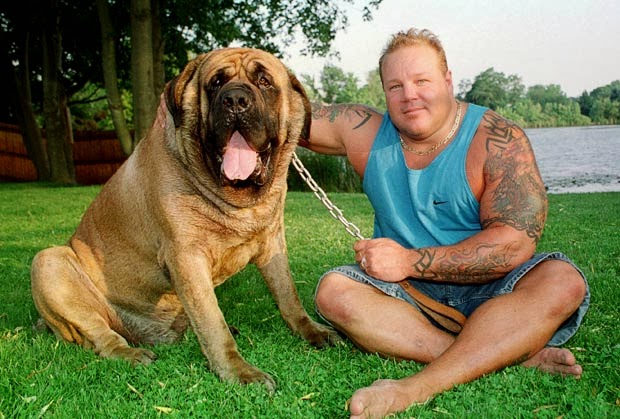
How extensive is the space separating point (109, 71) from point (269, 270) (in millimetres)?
11144

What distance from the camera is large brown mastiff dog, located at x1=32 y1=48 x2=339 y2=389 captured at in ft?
9.29

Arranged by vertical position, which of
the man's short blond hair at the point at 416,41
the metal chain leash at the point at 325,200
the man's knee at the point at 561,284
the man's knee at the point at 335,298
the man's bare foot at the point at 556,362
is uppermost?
the man's short blond hair at the point at 416,41

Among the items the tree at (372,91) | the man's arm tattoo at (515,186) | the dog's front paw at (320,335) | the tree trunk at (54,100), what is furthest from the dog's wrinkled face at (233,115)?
the tree at (372,91)

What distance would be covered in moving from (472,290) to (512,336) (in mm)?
506

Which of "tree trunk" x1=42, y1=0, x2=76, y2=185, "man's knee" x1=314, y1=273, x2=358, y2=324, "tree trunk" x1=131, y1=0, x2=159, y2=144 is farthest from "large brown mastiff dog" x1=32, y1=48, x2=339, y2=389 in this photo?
"tree trunk" x1=42, y1=0, x2=76, y2=185

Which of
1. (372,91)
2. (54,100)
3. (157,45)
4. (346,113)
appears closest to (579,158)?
(157,45)

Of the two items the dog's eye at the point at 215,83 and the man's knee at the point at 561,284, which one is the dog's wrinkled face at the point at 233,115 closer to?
the dog's eye at the point at 215,83

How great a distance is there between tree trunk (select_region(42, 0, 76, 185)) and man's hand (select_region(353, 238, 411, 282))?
1396 cm

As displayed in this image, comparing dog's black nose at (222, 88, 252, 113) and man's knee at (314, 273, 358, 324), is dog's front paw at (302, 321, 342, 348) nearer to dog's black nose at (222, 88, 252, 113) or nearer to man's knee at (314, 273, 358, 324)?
man's knee at (314, 273, 358, 324)

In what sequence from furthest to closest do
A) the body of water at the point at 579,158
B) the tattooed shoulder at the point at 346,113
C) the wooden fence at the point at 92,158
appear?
1. the wooden fence at the point at 92,158
2. the body of water at the point at 579,158
3. the tattooed shoulder at the point at 346,113

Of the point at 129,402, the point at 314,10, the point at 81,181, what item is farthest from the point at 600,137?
the point at 129,402

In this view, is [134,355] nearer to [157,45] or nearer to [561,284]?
[561,284]

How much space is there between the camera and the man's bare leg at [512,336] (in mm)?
2352

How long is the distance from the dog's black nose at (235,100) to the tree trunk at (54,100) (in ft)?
45.1
